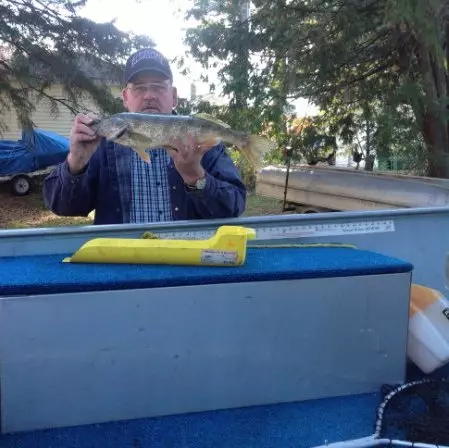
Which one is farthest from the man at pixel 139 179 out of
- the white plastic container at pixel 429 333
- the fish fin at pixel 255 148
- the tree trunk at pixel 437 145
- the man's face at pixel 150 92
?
the tree trunk at pixel 437 145

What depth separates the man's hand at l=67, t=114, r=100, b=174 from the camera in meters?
1.96

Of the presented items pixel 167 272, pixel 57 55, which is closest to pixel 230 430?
pixel 167 272

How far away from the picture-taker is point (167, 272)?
1463 millimetres

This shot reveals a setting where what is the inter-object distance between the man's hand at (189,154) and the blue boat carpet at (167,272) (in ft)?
1.51

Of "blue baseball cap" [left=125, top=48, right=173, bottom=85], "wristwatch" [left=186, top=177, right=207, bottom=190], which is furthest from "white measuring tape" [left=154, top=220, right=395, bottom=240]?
"blue baseball cap" [left=125, top=48, right=173, bottom=85]

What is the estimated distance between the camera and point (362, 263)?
1.57 m

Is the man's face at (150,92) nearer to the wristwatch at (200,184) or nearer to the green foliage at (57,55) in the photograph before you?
the wristwatch at (200,184)

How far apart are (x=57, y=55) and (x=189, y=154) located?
6.99 metres

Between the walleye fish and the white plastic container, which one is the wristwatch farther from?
the white plastic container

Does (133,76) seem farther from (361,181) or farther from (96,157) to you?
(361,181)

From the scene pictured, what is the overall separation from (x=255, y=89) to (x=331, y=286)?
18.1ft

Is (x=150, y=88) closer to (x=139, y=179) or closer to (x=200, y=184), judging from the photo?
(x=139, y=179)

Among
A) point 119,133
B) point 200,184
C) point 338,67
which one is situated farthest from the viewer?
point 338,67

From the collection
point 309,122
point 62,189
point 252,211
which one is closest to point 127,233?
point 62,189
